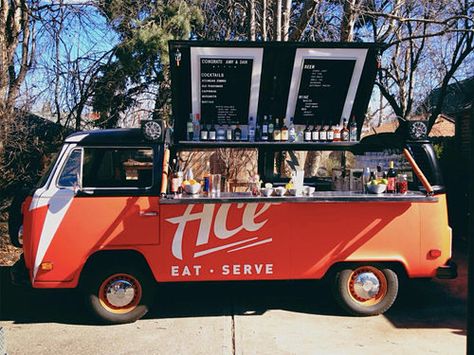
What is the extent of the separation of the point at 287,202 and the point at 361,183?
1.26 meters

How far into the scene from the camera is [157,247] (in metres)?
4.85

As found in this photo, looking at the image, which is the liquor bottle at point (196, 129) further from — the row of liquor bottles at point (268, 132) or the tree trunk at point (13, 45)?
the tree trunk at point (13, 45)

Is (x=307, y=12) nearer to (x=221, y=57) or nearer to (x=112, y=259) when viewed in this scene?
(x=221, y=57)

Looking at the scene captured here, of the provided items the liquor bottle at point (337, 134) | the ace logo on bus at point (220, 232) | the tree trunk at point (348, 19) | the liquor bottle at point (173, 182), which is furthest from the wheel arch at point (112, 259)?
the tree trunk at point (348, 19)

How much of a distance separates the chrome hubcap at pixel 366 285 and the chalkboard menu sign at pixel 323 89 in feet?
7.03

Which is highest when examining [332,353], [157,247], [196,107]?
[196,107]

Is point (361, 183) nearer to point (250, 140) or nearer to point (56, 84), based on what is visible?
point (250, 140)

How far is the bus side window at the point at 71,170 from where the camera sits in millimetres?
4883

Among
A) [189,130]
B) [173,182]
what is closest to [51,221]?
[173,182]

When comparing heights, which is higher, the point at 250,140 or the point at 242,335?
the point at 250,140

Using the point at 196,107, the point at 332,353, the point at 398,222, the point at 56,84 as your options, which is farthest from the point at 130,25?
the point at 332,353

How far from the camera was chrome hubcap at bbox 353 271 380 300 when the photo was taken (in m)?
5.12

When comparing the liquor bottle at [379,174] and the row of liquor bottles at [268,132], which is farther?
the row of liquor bottles at [268,132]

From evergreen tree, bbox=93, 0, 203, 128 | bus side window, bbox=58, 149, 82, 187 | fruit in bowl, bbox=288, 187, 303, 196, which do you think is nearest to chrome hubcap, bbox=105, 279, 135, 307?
bus side window, bbox=58, 149, 82, 187
